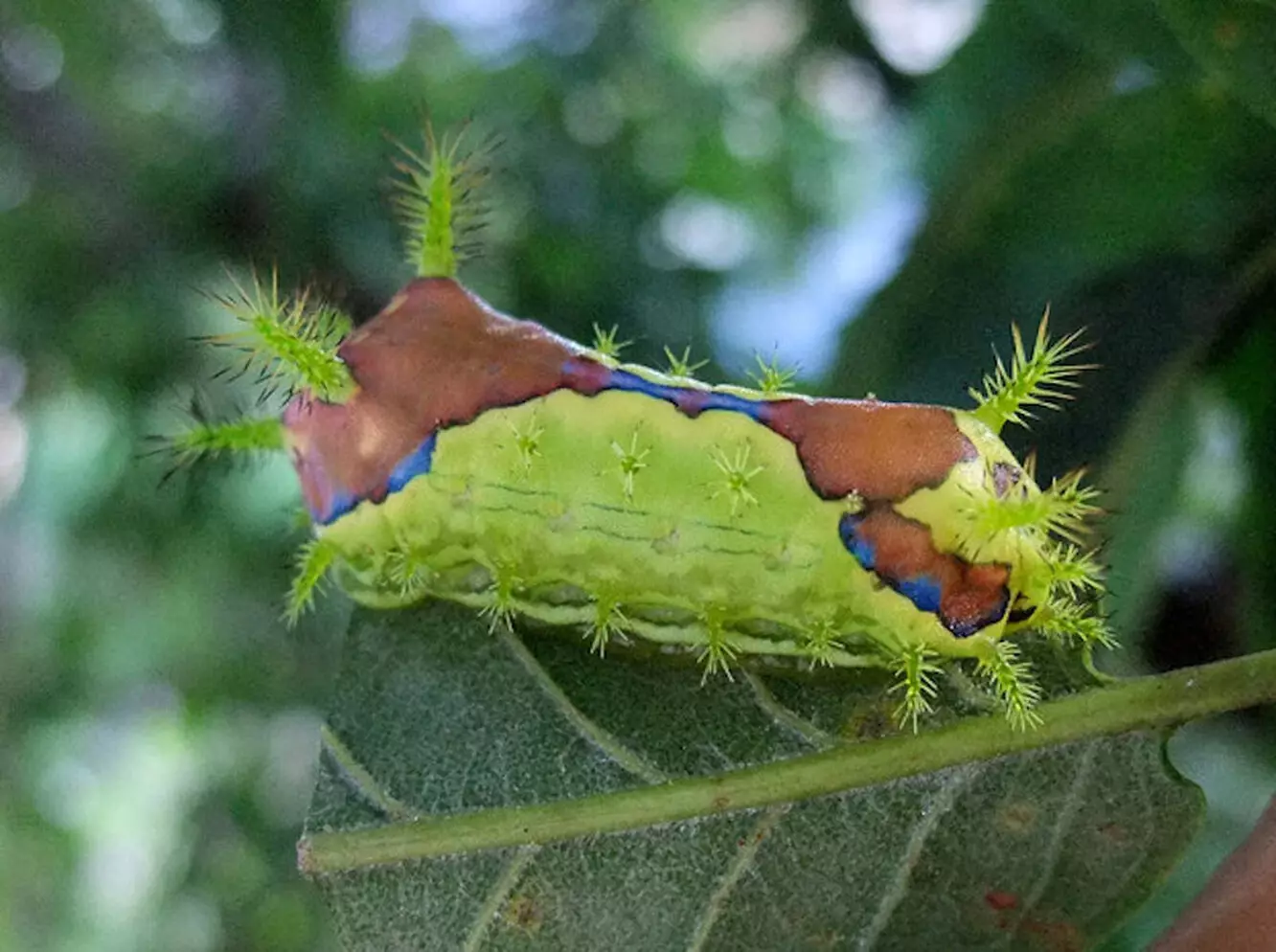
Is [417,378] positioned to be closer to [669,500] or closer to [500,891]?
[669,500]

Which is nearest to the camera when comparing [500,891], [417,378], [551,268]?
[500,891]

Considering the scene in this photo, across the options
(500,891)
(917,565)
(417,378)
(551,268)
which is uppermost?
(551,268)

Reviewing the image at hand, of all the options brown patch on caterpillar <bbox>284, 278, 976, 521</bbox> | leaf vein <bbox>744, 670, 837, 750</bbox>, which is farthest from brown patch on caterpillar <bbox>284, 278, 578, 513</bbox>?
leaf vein <bbox>744, 670, 837, 750</bbox>

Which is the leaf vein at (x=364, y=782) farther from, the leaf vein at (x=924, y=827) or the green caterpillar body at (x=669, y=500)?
the leaf vein at (x=924, y=827)

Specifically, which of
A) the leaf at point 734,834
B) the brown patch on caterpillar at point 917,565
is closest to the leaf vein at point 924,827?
the leaf at point 734,834

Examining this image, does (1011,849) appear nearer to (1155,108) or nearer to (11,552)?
(1155,108)

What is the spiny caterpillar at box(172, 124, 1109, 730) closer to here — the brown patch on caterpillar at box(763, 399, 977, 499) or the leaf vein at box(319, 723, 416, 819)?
the brown patch on caterpillar at box(763, 399, 977, 499)

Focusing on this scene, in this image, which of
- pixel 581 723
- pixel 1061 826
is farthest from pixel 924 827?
pixel 581 723

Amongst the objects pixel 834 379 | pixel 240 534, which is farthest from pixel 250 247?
pixel 834 379
